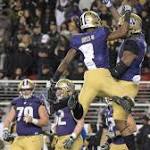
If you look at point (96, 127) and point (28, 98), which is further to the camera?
point (96, 127)

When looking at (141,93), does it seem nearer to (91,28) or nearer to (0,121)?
(0,121)

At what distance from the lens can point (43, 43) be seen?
18812 mm

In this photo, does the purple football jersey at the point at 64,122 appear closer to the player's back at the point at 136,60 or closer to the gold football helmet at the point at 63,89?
the gold football helmet at the point at 63,89

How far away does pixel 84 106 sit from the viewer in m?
12.7

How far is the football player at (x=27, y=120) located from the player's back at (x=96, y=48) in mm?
1989

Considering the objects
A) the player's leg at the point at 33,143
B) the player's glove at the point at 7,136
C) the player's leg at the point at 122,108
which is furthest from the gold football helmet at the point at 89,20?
the player's glove at the point at 7,136

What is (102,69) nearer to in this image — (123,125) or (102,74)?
(102,74)

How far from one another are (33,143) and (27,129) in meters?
0.25

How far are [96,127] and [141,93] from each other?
3.77ft

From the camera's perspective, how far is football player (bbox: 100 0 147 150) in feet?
41.5

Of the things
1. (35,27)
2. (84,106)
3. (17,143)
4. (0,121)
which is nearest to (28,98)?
(17,143)

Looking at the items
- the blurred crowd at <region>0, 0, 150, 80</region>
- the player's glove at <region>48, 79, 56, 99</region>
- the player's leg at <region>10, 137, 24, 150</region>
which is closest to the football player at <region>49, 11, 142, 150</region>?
the player's glove at <region>48, 79, 56, 99</region>

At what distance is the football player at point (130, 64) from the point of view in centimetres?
1266

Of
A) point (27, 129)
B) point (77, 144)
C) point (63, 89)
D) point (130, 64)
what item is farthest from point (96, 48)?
point (27, 129)
